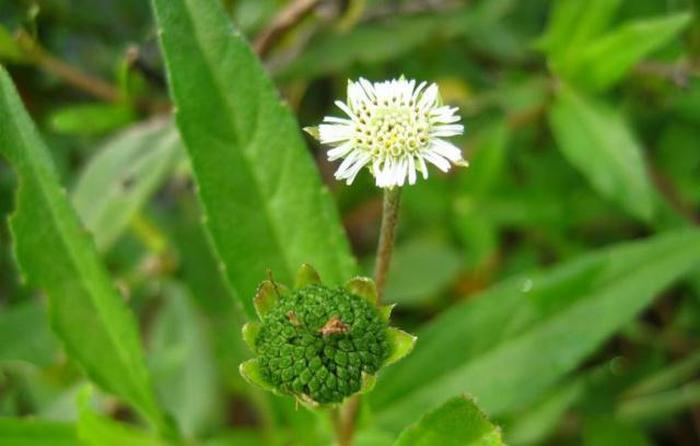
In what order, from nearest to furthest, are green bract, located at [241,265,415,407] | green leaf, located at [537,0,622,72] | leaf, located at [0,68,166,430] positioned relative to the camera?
green bract, located at [241,265,415,407] < leaf, located at [0,68,166,430] < green leaf, located at [537,0,622,72]

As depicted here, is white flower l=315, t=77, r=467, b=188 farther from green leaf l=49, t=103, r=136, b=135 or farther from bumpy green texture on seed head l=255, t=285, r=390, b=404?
green leaf l=49, t=103, r=136, b=135

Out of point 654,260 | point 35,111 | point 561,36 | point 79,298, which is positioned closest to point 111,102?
point 35,111

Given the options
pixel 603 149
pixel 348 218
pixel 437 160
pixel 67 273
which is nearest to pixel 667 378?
pixel 603 149

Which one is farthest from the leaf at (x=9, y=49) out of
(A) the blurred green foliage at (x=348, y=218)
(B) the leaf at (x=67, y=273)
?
(B) the leaf at (x=67, y=273)

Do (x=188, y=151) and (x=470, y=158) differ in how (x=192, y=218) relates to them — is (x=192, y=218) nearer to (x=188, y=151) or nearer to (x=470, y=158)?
(x=470, y=158)

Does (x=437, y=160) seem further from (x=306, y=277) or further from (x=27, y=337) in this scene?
(x=27, y=337)

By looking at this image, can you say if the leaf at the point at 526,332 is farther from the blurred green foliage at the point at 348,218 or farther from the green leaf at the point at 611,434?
the green leaf at the point at 611,434

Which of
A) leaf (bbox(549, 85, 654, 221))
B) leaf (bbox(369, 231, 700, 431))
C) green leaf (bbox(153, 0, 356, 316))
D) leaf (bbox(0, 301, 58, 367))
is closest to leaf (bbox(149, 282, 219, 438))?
leaf (bbox(0, 301, 58, 367))
